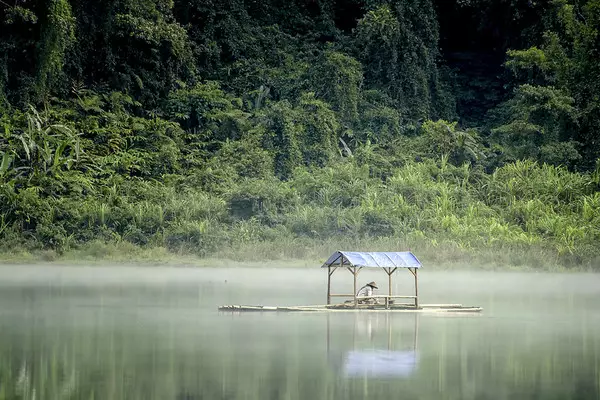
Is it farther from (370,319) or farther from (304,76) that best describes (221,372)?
(304,76)

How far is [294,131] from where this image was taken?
112 feet

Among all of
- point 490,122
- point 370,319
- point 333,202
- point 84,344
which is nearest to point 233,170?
point 333,202

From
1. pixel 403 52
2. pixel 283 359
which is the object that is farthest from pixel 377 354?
pixel 403 52

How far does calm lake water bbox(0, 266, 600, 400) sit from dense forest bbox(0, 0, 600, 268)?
12.9ft

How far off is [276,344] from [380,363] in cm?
205

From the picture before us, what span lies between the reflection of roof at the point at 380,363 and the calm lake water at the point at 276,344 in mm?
25

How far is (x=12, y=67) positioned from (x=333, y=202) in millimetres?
10716

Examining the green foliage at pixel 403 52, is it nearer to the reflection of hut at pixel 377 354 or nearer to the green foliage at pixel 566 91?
the green foliage at pixel 566 91

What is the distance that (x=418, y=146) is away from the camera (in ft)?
115

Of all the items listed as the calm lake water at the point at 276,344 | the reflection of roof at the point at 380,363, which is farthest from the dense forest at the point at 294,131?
the reflection of roof at the point at 380,363

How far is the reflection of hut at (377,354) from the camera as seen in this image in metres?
13.8

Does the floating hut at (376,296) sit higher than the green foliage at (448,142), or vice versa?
the green foliage at (448,142)

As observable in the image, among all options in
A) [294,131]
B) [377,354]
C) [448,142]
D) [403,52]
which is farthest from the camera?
[403,52]

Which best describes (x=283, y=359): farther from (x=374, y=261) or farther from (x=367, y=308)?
(x=367, y=308)
